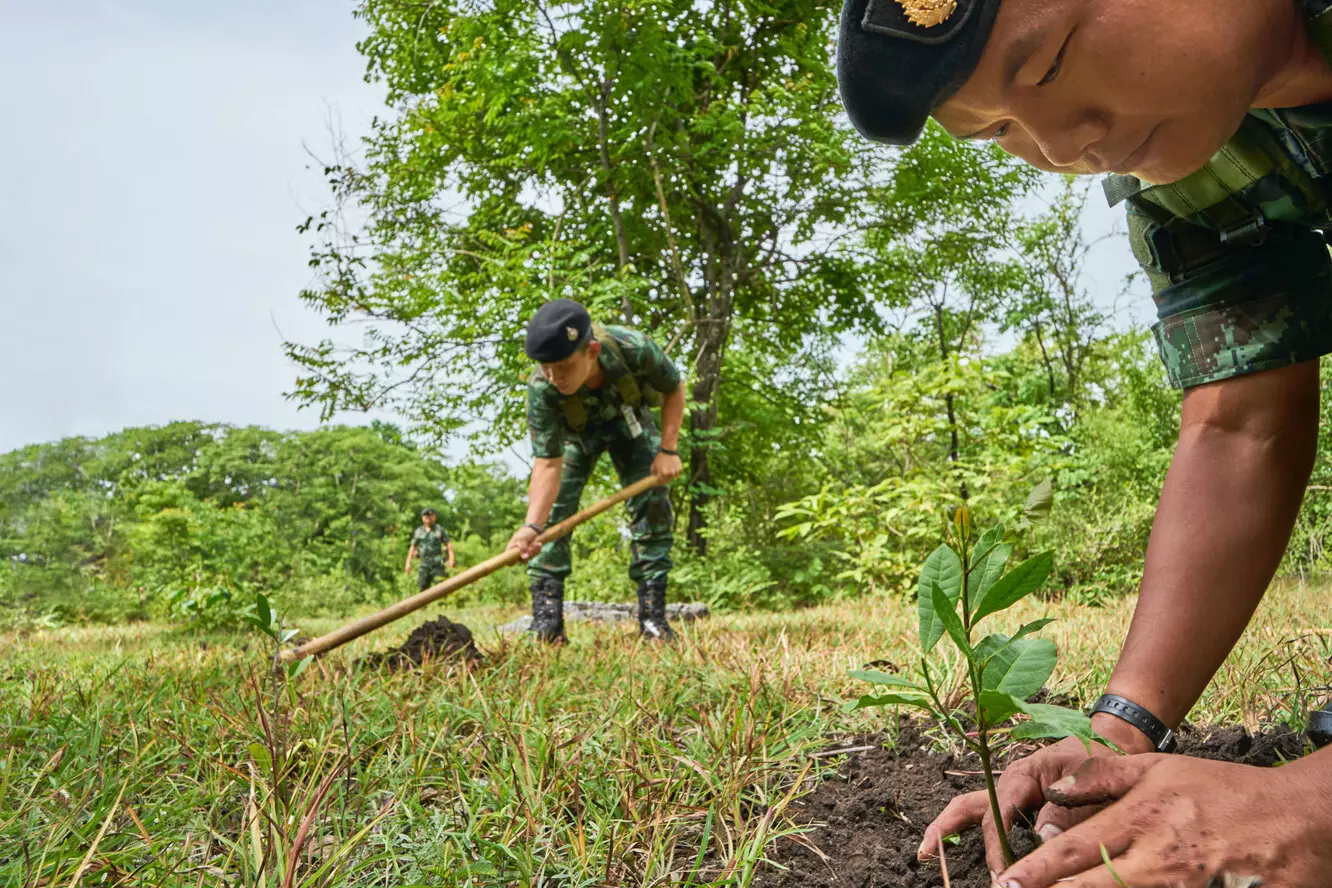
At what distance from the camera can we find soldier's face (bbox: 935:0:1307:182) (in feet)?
3.35

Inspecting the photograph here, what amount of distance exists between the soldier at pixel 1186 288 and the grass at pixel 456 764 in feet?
1.72

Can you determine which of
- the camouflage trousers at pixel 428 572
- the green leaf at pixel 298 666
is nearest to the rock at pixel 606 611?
the camouflage trousers at pixel 428 572

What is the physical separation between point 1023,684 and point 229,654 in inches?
147

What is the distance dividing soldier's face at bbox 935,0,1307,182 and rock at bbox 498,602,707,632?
7.00 m

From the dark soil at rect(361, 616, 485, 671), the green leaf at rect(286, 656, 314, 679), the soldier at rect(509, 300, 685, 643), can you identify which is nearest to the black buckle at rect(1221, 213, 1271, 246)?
the green leaf at rect(286, 656, 314, 679)

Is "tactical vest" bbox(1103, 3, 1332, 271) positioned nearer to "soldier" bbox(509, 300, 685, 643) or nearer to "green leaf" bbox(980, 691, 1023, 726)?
"green leaf" bbox(980, 691, 1023, 726)

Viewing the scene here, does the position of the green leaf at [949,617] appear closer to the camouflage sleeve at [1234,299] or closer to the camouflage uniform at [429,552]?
the camouflage sleeve at [1234,299]

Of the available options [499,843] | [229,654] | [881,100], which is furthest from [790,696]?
[229,654]

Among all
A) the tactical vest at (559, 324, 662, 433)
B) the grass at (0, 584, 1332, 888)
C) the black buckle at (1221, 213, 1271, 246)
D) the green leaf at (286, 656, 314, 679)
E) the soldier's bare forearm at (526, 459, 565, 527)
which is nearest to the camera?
the grass at (0, 584, 1332, 888)

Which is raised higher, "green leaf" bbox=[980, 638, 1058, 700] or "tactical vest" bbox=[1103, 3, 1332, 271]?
"tactical vest" bbox=[1103, 3, 1332, 271]

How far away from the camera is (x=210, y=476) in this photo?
28875 millimetres

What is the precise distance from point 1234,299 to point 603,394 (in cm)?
407

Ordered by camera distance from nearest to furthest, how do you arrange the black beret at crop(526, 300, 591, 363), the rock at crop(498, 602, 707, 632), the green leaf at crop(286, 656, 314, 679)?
the green leaf at crop(286, 656, 314, 679)
the black beret at crop(526, 300, 591, 363)
the rock at crop(498, 602, 707, 632)

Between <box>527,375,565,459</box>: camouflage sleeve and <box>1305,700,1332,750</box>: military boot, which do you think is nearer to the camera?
<box>1305,700,1332,750</box>: military boot
